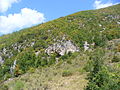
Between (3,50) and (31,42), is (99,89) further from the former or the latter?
(3,50)

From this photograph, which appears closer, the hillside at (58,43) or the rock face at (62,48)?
the hillside at (58,43)

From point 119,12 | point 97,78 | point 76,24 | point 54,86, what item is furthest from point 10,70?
A: point 119,12

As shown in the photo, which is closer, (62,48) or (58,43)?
(62,48)

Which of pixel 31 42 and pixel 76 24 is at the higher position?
pixel 76 24

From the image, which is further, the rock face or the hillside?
the rock face

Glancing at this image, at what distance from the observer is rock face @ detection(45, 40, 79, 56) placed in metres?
58.6

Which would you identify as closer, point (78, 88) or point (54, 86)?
point (78, 88)

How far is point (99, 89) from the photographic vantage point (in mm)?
9906

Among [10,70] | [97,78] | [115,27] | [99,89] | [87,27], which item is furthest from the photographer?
[87,27]

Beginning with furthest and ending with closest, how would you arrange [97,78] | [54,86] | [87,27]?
[87,27] → [54,86] → [97,78]

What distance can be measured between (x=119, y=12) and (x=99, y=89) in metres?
78.0

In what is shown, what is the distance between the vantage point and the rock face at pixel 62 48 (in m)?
58.6

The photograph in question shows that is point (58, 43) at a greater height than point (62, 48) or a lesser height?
greater

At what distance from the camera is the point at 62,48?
197ft
